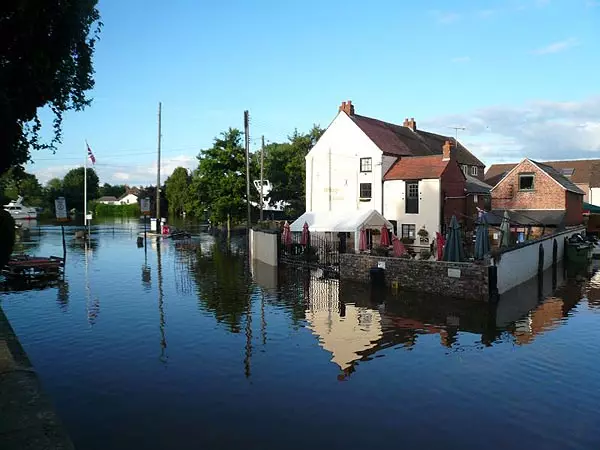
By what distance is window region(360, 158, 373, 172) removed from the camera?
38188mm

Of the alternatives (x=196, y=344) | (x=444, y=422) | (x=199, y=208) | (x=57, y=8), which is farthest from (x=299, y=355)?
(x=199, y=208)

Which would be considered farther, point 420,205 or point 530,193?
point 530,193

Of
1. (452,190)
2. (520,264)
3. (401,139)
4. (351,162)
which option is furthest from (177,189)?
(520,264)

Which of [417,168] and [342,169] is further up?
[342,169]

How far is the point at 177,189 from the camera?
116312 millimetres

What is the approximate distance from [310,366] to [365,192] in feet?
88.9

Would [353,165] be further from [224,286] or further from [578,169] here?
[578,169]

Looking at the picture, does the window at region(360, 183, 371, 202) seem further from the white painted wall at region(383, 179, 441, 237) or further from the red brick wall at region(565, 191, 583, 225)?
the red brick wall at region(565, 191, 583, 225)

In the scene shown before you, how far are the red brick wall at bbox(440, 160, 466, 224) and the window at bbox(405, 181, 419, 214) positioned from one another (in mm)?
1858

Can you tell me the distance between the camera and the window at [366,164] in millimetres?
38188

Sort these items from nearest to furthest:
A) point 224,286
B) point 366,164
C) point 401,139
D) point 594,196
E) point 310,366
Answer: point 310,366 → point 224,286 → point 366,164 → point 401,139 → point 594,196

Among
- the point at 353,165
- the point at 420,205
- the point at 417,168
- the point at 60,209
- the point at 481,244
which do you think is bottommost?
the point at 481,244

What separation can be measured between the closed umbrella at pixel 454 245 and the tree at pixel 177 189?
3794 inches

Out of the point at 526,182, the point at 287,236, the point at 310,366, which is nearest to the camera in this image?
the point at 310,366
